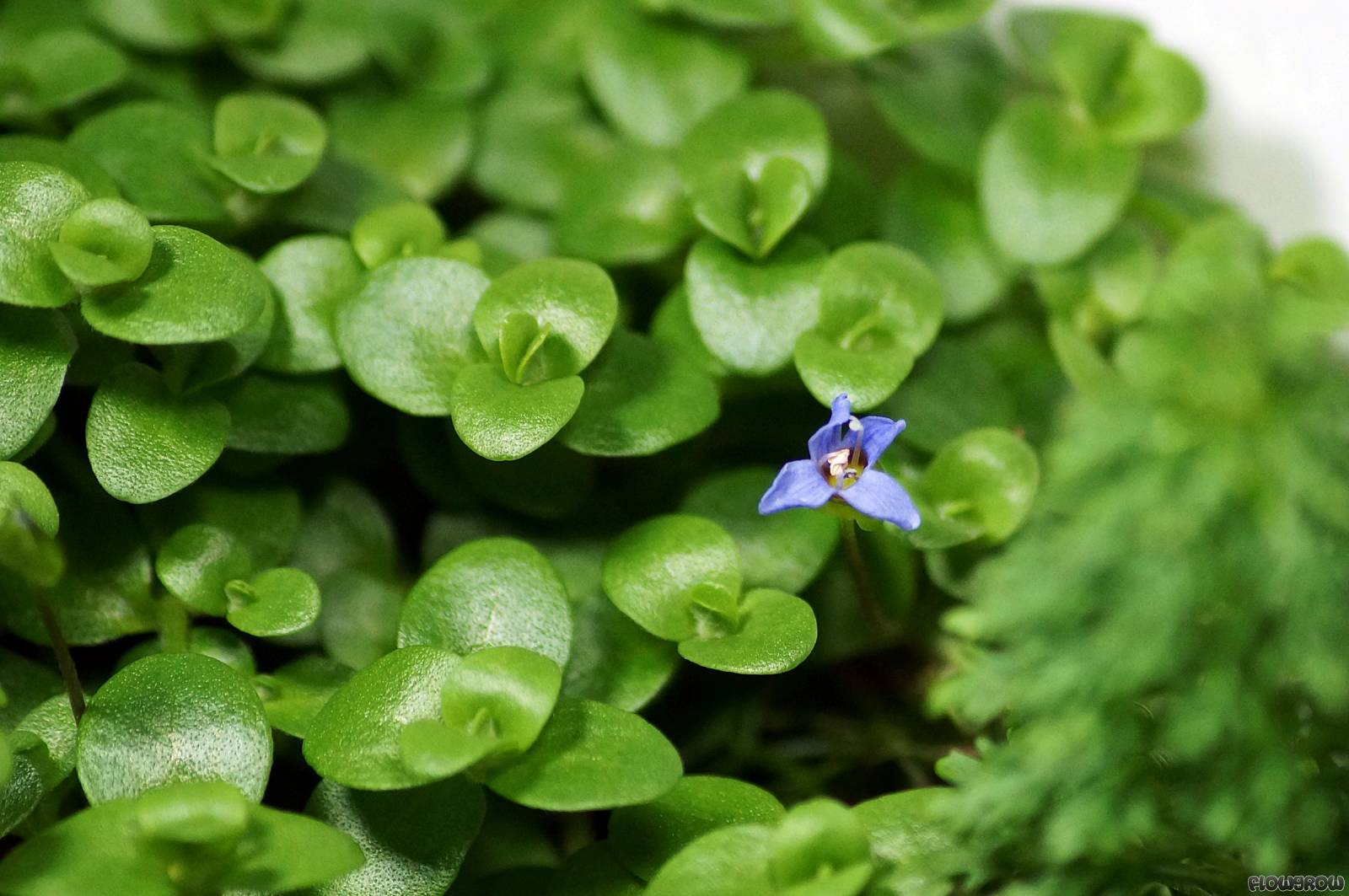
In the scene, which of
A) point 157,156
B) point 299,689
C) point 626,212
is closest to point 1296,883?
point 299,689

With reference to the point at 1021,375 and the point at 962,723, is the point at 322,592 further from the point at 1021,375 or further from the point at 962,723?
the point at 1021,375

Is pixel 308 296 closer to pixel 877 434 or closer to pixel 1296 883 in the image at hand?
pixel 877 434

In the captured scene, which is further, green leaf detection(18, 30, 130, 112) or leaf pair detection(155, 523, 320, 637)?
green leaf detection(18, 30, 130, 112)

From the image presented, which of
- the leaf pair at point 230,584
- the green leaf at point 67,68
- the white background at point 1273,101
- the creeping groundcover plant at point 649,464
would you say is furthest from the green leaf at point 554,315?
the white background at point 1273,101

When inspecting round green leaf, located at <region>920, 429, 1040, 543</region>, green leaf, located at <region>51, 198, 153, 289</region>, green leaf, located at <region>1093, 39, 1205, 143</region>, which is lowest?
round green leaf, located at <region>920, 429, 1040, 543</region>

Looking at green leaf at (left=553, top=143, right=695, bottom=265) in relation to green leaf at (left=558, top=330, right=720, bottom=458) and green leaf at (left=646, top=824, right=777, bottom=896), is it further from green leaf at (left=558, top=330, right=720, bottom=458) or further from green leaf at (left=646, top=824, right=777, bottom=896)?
green leaf at (left=646, top=824, right=777, bottom=896)

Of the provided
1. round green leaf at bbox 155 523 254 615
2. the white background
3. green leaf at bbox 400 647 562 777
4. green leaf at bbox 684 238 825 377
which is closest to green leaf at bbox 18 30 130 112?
round green leaf at bbox 155 523 254 615

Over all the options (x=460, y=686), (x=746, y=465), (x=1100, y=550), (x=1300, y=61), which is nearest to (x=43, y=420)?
(x=460, y=686)
